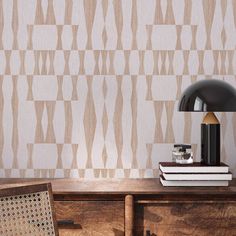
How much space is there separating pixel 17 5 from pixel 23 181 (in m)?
0.98

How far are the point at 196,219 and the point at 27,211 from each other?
772mm

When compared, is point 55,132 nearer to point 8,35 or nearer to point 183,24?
point 8,35

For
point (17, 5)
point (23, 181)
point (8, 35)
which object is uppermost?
point (17, 5)

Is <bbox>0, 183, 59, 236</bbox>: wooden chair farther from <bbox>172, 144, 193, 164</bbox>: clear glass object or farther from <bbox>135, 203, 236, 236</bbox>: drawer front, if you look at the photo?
<bbox>172, 144, 193, 164</bbox>: clear glass object

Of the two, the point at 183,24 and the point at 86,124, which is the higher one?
the point at 183,24

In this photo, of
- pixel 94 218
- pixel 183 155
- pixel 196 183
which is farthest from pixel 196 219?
pixel 94 218

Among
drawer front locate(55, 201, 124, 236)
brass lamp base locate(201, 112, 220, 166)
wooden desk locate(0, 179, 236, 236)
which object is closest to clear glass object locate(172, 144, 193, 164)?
brass lamp base locate(201, 112, 220, 166)

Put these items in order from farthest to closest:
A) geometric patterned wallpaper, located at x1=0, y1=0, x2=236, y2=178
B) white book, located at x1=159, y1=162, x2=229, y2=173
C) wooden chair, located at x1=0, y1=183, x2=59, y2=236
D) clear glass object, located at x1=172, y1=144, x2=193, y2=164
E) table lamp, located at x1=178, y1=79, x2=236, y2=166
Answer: geometric patterned wallpaper, located at x1=0, y1=0, x2=236, y2=178, clear glass object, located at x1=172, y1=144, x2=193, y2=164, white book, located at x1=159, y1=162, x2=229, y2=173, table lamp, located at x1=178, y1=79, x2=236, y2=166, wooden chair, located at x1=0, y1=183, x2=59, y2=236

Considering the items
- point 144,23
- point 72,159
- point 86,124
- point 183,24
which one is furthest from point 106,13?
point 72,159

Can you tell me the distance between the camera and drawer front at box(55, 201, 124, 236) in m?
1.89

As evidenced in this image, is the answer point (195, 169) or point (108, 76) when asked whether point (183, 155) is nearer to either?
point (195, 169)

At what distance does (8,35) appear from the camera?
2.32m

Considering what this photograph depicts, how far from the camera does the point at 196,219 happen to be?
74.1 inches

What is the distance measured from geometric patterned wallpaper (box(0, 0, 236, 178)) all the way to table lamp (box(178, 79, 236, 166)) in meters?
0.29
